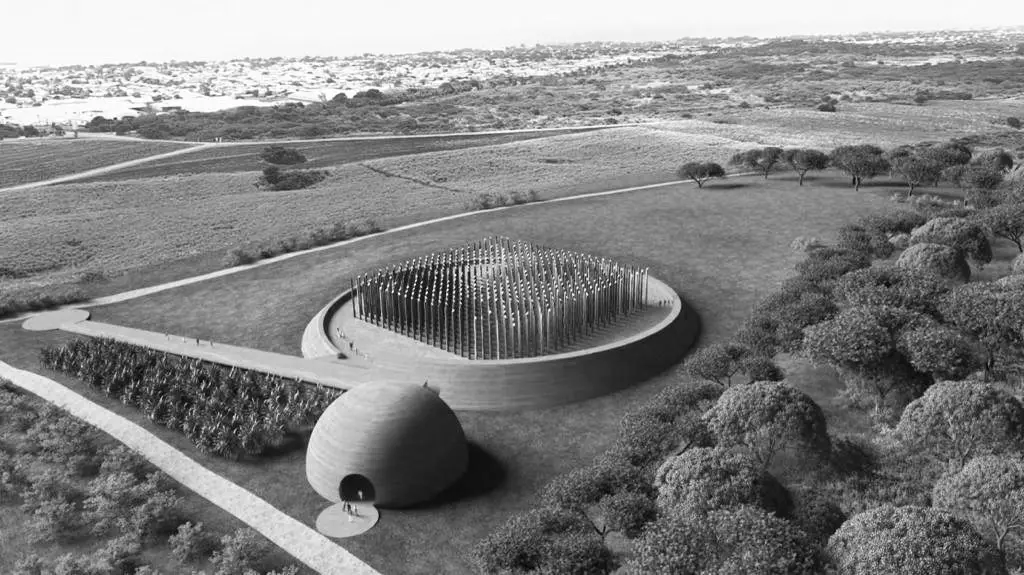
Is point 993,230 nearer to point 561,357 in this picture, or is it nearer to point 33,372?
point 561,357

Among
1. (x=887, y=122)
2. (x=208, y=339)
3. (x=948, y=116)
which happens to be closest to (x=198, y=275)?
(x=208, y=339)

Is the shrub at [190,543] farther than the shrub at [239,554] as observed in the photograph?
Yes

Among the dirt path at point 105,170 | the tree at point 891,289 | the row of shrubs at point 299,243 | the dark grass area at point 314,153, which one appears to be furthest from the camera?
the dark grass area at point 314,153

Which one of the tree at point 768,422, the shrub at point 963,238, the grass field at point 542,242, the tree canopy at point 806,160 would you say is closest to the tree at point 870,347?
the grass field at point 542,242

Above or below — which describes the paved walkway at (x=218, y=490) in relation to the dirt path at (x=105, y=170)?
below

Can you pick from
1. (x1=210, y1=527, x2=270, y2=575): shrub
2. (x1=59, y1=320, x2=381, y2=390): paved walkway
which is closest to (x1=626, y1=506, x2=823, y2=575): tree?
(x1=210, y1=527, x2=270, y2=575): shrub

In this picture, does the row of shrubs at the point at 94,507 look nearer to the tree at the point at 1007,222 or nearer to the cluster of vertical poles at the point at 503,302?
the cluster of vertical poles at the point at 503,302

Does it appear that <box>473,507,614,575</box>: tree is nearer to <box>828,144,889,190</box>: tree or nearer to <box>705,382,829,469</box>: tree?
→ <box>705,382,829,469</box>: tree

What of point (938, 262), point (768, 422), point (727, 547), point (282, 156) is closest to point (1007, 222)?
point (938, 262)
